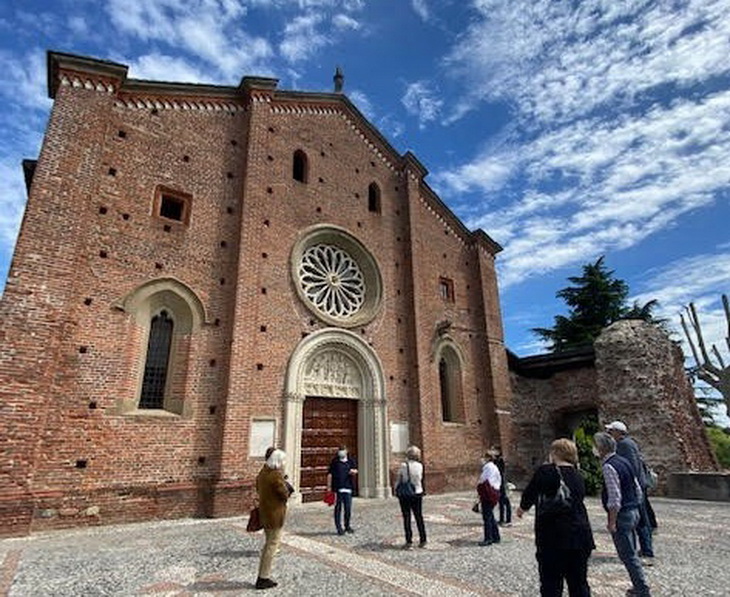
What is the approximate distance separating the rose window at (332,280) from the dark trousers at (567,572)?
415 inches

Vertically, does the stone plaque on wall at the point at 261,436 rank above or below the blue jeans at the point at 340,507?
above

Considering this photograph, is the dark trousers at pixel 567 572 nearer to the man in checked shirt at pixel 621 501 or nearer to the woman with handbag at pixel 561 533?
the woman with handbag at pixel 561 533

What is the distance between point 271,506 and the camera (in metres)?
5.14

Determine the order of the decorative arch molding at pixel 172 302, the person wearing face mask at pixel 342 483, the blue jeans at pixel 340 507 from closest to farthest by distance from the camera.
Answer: the blue jeans at pixel 340 507
the person wearing face mask at pixel 342 483
the decorative arch molding at pixel 172 302

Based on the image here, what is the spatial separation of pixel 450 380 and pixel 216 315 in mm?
9091

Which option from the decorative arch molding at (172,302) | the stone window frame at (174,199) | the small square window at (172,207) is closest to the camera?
the decorative arch molding at (172,302)

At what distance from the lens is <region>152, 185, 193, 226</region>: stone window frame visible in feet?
37.1

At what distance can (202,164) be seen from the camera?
1241 centimetres

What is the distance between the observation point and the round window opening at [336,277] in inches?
535

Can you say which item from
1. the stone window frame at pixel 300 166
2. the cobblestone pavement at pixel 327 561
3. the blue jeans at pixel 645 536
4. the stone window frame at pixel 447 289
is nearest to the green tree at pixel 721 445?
the stone window frame at pixel 447 289

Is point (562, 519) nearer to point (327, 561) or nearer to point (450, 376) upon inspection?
point (327, 561)

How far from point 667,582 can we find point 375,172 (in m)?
14.7

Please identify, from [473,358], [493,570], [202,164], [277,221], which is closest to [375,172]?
[277,221]

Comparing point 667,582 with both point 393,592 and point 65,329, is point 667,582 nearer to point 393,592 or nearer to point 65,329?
point 393,592
